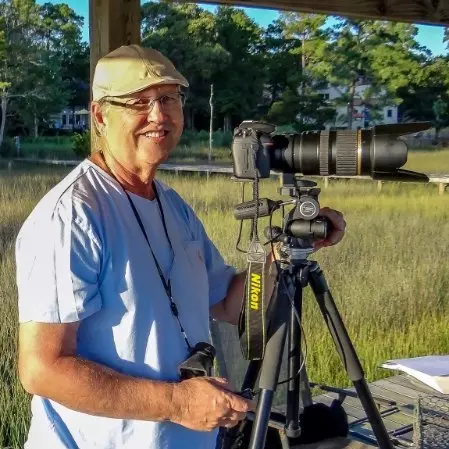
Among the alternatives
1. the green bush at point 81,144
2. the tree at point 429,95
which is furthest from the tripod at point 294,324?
the tree at point 429,95

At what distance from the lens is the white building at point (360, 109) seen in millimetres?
2969

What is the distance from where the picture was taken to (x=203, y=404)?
3.41 feet

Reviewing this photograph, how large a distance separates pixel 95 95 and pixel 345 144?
493mm

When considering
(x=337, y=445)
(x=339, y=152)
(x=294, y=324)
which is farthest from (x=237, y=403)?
(x=337, y=445)

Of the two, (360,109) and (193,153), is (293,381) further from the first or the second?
(360,109)

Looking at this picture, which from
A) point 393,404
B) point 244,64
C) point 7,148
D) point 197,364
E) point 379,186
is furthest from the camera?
point 379,186

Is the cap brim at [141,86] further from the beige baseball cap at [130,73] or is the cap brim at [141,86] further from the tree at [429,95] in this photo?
the tree at [429,95]

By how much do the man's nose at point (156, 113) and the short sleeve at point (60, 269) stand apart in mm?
202

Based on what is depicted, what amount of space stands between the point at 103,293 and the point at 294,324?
54 cm

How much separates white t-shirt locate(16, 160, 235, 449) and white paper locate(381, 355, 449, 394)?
0.87 m

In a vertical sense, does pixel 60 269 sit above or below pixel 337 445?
above

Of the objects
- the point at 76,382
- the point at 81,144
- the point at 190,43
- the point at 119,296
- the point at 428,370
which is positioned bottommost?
the point at 428,370

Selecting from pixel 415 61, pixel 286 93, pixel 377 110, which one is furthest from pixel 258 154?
pixel 415 61

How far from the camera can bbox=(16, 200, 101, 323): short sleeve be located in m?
1.00
